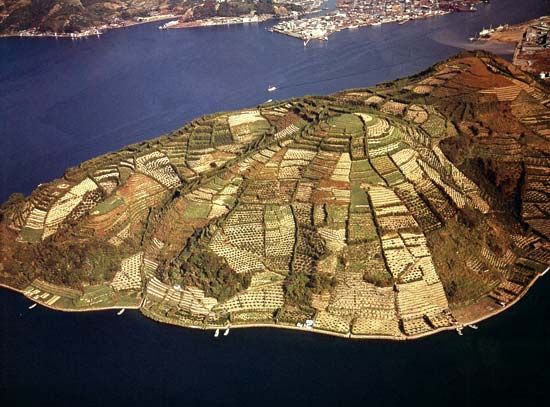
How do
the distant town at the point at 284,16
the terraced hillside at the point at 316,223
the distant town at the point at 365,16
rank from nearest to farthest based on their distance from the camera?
the terraced hillside at the point at 316,223, the distant town at the point at 365,16, the distant town at the point at 284,16

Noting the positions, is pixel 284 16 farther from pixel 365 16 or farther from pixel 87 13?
pixel 87 13

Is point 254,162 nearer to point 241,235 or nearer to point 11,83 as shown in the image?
point 241,235

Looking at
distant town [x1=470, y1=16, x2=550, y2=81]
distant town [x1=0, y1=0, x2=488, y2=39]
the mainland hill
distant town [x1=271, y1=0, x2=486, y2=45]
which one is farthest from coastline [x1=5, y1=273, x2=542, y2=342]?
the mainland hill

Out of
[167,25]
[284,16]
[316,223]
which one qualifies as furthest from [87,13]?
[316,223]

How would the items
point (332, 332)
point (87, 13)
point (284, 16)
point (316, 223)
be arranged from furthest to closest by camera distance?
point (87, 13), point (284, 16), point (316, 223), point (332, 332)

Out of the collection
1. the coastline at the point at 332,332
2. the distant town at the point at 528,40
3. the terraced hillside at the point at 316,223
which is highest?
the distant town at the point at 528,40

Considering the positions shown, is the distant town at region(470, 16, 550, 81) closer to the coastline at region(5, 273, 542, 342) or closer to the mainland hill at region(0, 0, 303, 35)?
the coastline at region(5, 273, 542, 342)

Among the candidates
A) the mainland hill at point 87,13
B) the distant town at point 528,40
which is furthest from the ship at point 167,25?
the distant town at point 528,40

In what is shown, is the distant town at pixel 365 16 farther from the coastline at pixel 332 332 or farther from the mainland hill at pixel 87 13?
the coastline at pixel 332 332
